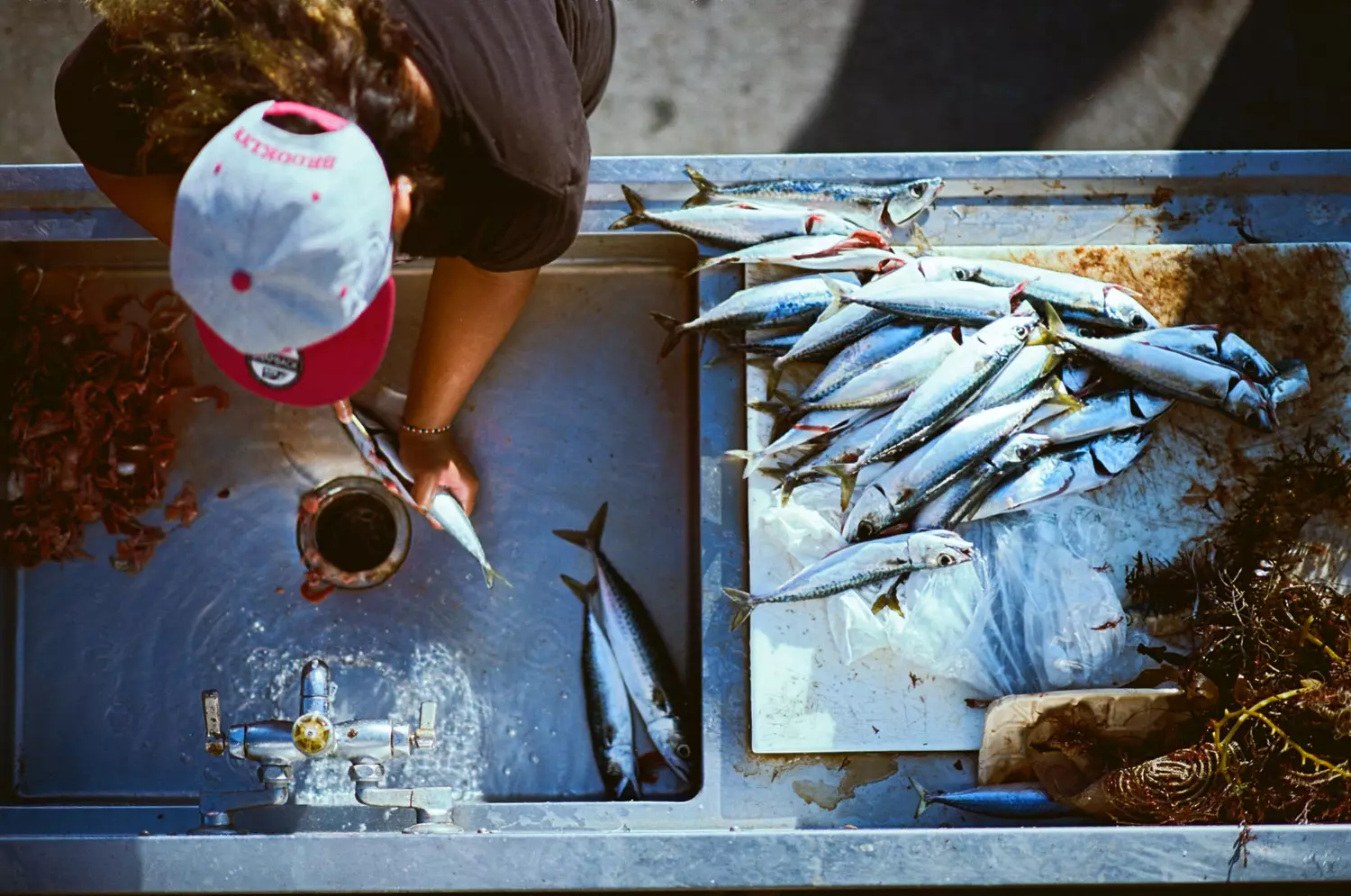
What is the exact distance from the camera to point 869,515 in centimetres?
236

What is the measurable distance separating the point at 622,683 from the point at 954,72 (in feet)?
6.92

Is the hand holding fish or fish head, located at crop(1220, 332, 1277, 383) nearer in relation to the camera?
fish head, located at crop(1220, 332, 1277, 383)

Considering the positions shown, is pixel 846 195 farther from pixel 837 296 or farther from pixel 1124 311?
pixel 1124 311

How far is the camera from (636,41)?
3.32 m

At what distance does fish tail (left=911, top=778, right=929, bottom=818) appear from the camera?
231cm

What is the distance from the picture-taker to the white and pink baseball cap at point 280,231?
1492mm

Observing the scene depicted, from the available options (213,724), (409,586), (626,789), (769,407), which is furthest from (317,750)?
(769,407)

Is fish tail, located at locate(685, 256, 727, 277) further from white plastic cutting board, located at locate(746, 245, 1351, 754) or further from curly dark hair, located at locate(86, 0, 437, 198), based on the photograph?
curly dark hair, located at locate(86, 0, 437, 198)

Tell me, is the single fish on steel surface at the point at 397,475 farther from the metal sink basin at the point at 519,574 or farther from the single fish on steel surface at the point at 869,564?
the single fish on steel surface at the point at 869,564

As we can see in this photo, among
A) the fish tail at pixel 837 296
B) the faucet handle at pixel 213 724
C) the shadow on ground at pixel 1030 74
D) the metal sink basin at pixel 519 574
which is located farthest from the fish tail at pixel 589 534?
the shadow on ground at pixel 1030 74

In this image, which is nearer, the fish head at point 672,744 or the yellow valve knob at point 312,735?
the yellow valve knob at point 312,735

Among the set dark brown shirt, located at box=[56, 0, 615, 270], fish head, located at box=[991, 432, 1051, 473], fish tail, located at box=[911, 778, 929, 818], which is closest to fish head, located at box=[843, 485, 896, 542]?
fish head, located at box=[991, 432, 1051, 473]

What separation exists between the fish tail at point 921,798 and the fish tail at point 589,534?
0.92 meters

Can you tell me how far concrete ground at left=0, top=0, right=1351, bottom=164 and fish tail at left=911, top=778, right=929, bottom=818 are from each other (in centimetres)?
191
